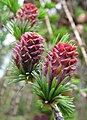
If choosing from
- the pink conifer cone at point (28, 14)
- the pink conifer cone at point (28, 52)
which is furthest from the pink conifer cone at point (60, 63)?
the pink conifer cone at point (28, 14)

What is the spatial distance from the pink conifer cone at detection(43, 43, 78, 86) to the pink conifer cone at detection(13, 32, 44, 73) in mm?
33

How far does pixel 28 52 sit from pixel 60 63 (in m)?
0.06

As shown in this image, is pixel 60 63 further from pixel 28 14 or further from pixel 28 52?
pixel 28 14

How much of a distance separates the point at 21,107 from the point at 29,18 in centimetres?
159

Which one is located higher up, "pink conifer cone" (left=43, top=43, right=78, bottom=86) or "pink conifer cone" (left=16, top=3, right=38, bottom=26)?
"pink conifer cone" (left=16, top=3, right=38, bottom=26)

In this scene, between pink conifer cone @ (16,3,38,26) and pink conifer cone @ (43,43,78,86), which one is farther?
pink conifer cone @ (16,3,38,26)

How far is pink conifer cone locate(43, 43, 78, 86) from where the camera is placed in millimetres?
360

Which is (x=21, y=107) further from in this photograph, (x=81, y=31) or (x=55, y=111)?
(x=55, y=111)

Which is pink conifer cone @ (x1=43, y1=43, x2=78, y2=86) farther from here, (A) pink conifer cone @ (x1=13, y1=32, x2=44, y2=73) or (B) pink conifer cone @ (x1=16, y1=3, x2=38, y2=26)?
(B) pink conifer cone @ (x1=16, y1=3, x2=38, y2=26)

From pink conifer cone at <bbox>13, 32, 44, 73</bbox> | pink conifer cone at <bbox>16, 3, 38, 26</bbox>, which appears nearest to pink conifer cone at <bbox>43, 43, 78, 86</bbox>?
pink conifer cone at <bbox>13, 32, 44, 73</bbox>

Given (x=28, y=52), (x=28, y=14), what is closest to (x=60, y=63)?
(x=28, y=52)

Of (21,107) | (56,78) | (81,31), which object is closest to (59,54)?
(56,78)

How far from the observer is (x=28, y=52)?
0.39 m

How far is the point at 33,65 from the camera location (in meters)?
0.40
